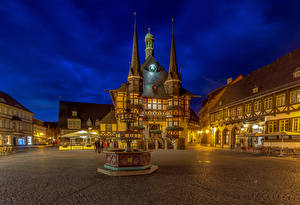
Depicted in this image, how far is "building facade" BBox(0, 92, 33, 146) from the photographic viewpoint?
121ft

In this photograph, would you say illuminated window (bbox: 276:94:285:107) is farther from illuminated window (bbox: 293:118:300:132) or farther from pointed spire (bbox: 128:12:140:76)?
pointed spire (bbox: 128:12:140:76)

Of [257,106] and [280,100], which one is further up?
[280,100]

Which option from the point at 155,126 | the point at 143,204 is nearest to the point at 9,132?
the point at 155,126

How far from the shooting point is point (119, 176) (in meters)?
8.41

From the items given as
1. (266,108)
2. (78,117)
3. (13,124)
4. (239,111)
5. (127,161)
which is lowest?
(13,124)

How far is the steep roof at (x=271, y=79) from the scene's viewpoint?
67.5ft

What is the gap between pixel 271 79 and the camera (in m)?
23.0

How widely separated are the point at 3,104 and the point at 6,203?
39970 mm

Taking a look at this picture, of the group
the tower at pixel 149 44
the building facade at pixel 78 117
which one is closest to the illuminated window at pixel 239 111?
the tower at pixel 149 44

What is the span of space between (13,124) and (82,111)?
1450 cm

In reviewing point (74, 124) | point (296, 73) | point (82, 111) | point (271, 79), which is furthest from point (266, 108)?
point (82, 111)

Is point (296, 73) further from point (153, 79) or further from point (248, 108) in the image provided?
point (153, 79)

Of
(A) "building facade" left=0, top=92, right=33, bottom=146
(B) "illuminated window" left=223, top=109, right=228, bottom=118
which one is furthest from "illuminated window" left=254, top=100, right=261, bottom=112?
(A) "building facade" left=0, top=92, right=33, bottom=146

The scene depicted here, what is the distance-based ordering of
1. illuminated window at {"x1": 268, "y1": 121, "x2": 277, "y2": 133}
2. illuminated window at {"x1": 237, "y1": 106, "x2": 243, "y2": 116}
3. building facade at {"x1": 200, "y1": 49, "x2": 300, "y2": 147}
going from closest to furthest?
building facade at {"x1": 200, "y1": 49, "x2": 300, "y2": 147} < illuminated window at {"x1": 268, "y1": 121, "x2": 277, "y2": 133} < illuminated window at {"x1": 237, "y1": 106, "x2": 243, "y2": 116}
